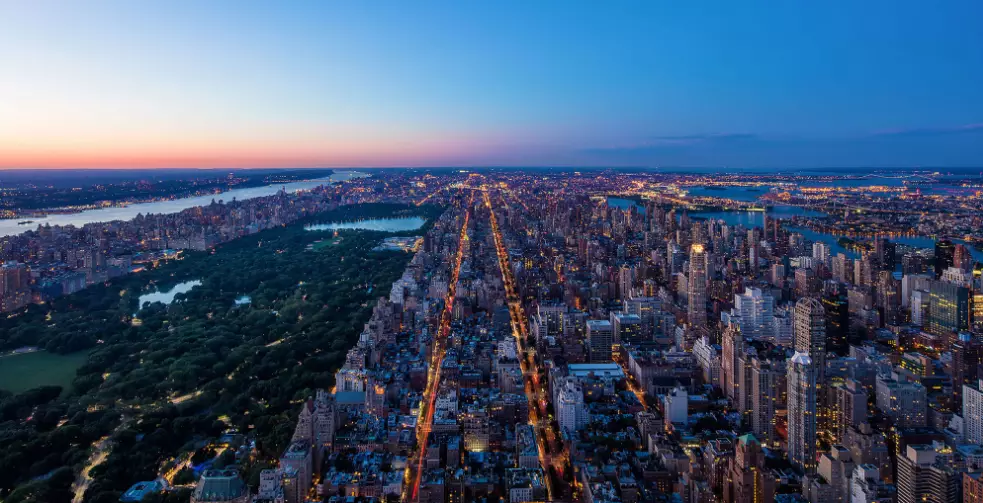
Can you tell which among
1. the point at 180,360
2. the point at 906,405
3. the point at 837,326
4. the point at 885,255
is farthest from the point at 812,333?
the point at 885,255

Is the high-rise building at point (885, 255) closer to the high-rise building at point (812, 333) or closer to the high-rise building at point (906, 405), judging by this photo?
the high-rise building at point (812, 333)

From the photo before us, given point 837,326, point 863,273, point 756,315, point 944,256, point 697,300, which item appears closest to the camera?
point 837,326

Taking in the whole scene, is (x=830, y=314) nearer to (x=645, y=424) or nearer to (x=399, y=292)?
(x=645, y=424)

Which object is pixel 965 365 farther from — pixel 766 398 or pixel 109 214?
pixel 109 214

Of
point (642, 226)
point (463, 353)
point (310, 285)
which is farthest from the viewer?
point (642, 226)

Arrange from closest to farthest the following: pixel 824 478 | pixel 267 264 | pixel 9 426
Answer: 1. pixel 824 478
2. pixel 9 426
3. pixel 267 264

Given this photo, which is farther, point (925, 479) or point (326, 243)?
point (326, 243)

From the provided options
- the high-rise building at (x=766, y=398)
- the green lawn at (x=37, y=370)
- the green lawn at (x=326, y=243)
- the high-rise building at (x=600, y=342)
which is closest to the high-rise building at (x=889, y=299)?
the high-rise building at (x=600, y=342)

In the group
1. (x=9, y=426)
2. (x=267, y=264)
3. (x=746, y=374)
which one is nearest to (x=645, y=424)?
(x=746, y=374)
